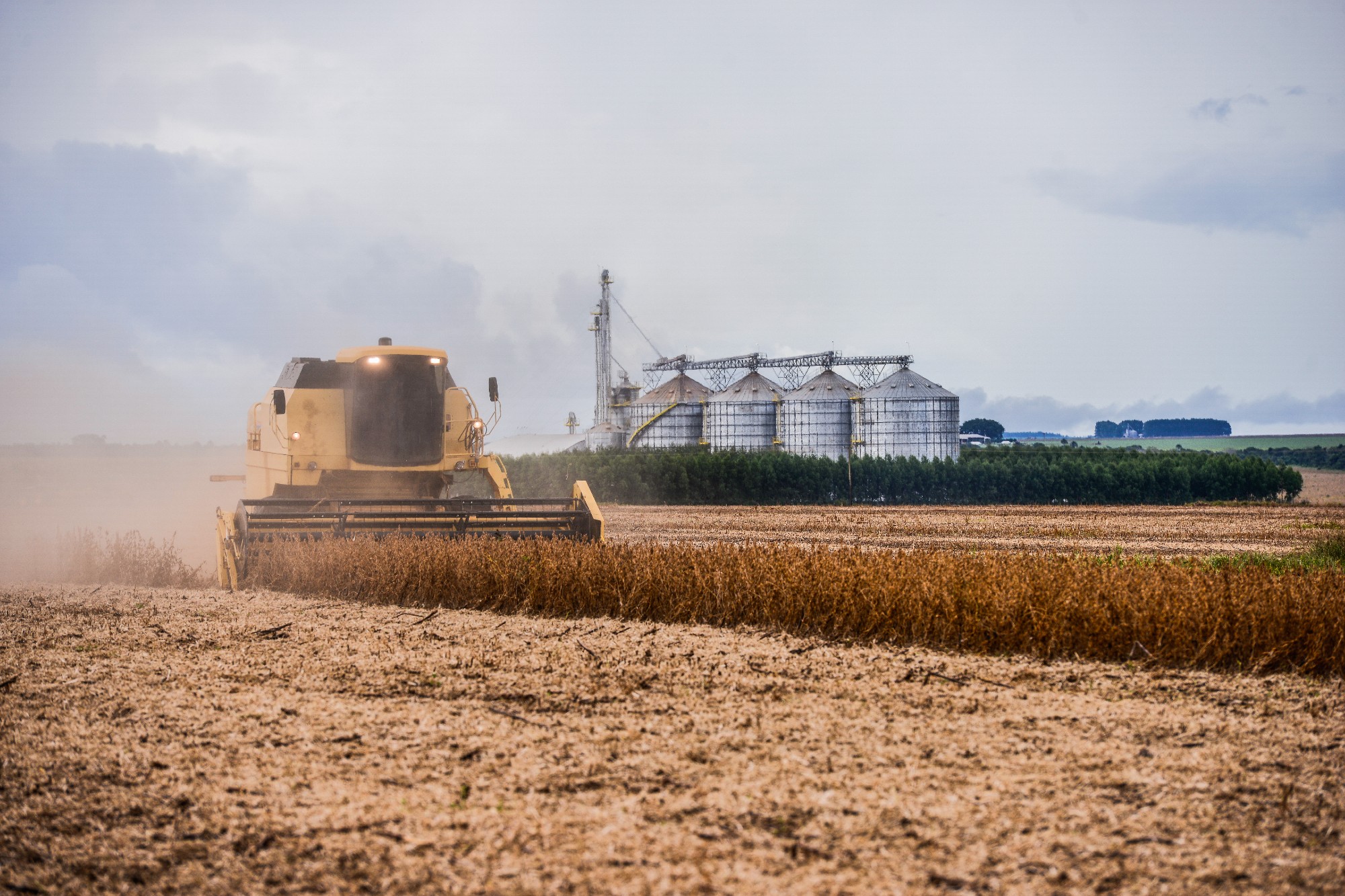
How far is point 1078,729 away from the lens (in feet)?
18.9

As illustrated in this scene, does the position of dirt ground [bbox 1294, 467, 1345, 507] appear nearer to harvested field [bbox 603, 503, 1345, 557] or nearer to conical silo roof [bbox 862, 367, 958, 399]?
harvested field [bbox 603, 503, 1345, 557]

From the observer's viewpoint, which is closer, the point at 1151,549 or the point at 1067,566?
the point at 1067,566

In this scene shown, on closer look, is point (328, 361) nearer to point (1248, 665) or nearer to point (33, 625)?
point (33, 625)

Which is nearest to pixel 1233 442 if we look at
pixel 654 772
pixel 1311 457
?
pixel 1311 457

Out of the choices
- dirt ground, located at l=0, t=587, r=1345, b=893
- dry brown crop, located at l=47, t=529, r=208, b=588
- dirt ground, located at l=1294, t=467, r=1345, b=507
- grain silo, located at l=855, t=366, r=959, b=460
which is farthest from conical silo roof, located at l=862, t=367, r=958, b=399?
dirt ground, located at l=0, t=587, r=1345, b=893

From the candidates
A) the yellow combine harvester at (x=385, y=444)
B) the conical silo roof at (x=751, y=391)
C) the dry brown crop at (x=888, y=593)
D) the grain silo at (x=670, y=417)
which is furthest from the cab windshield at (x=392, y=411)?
the conical silo roof at (x=751, y=391)

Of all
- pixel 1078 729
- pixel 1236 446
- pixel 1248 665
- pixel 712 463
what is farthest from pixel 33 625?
pixel 1236 446

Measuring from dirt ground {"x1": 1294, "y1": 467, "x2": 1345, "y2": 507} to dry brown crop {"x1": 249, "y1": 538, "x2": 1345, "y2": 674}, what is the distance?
2802cm

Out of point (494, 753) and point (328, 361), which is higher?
point (328, 361)

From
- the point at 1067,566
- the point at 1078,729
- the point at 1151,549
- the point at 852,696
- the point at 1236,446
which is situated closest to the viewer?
the point at 1078,729

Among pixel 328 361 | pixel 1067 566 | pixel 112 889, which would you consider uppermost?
pixel 328 361

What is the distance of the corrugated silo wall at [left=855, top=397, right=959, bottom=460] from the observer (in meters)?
41.9

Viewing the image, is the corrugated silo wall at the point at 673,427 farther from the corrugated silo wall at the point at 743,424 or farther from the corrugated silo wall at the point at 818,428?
the corrugated silo wall at the point at 818,428

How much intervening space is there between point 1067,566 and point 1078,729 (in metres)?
3.67
